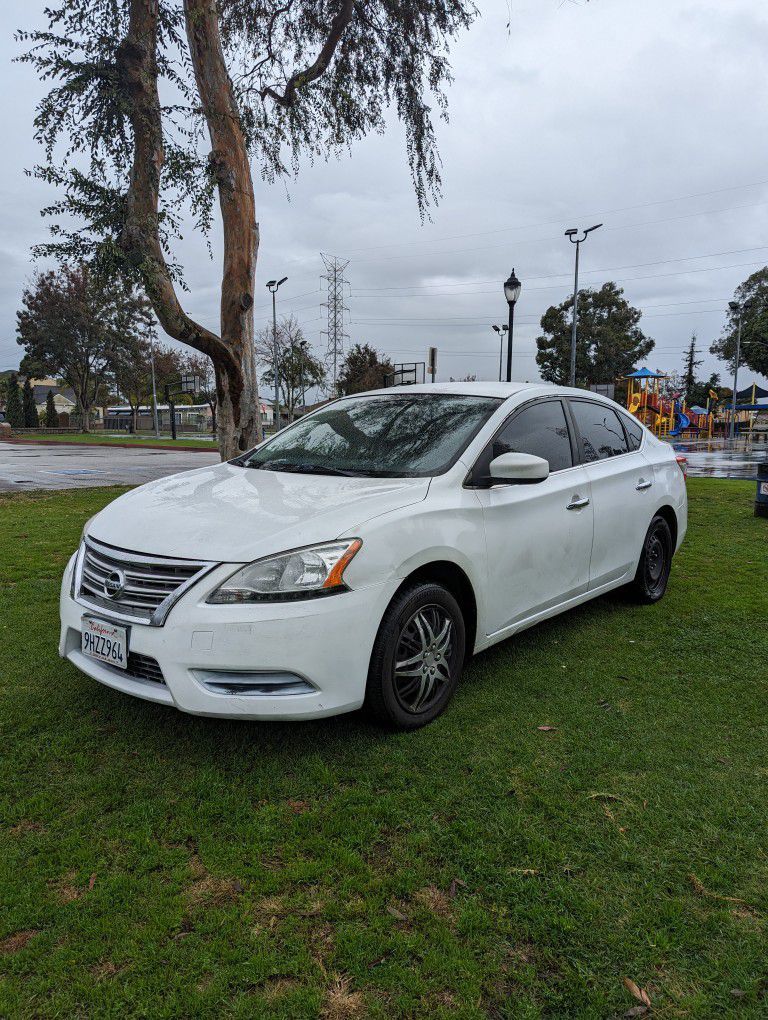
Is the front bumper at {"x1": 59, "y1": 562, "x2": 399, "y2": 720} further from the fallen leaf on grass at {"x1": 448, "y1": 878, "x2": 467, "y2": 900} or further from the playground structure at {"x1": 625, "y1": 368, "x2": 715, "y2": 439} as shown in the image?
the playground structure at {"x1": 625, "y1": 368, "x2": 715, "y2": 439}

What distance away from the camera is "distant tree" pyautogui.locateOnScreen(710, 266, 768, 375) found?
55.8 meters

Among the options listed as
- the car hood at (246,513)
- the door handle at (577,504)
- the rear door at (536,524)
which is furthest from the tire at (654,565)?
the car hood at (246,513)

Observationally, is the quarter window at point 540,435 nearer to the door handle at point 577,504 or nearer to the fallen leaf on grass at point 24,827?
the door handle at point 577,504

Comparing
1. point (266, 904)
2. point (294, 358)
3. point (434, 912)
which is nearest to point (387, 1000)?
point (434, 912)

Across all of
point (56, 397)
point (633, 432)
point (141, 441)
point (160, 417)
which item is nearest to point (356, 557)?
point (633, 432)

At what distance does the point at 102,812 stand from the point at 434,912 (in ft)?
4.22

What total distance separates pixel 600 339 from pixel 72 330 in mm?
42413

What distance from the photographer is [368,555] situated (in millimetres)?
2852

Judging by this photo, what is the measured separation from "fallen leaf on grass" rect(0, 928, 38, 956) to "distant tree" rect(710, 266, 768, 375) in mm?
61760

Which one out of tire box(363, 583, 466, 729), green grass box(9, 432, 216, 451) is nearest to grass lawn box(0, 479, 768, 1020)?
tire box(363, 583, 466, 729)

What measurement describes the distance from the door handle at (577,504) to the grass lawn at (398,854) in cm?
93

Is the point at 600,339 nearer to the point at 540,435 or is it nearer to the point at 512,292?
the point at 512,292

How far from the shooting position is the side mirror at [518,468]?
343 cm

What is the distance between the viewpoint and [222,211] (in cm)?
811
